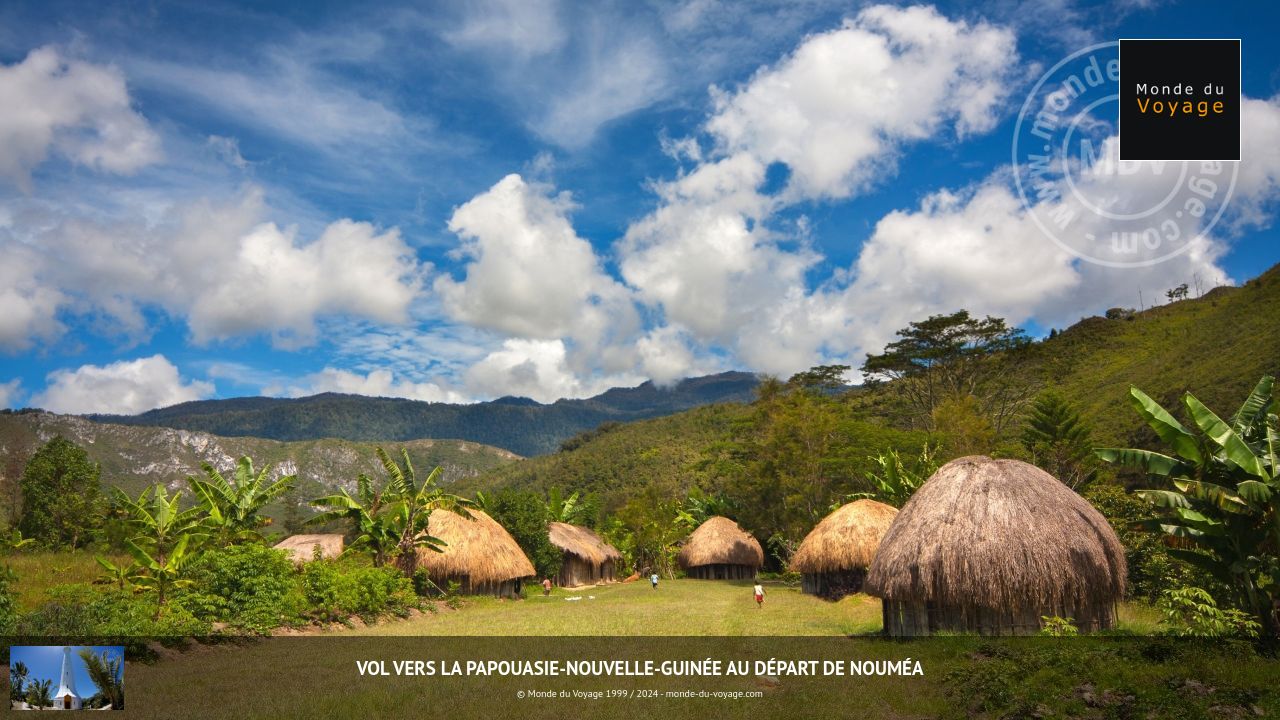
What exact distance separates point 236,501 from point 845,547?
22.2m

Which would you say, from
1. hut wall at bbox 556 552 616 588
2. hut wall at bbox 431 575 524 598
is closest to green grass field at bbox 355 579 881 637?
hut wall at bbox 431 575 524 598

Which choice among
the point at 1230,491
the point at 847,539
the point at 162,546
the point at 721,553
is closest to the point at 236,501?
the point at 162,546

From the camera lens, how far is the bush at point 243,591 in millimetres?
16266

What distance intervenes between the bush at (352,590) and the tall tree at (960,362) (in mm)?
34315

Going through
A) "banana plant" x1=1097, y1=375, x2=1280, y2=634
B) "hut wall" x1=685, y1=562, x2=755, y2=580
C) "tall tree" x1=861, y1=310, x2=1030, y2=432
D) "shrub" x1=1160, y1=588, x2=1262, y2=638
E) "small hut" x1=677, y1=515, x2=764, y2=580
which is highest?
"tall tree" x1=861, y1=310, x2=1030, y2=432

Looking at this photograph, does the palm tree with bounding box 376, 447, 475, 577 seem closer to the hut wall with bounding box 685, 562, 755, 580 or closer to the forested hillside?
the forested hillside

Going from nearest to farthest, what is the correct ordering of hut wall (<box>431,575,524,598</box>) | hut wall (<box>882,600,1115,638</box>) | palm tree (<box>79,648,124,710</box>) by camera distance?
palm tree (<box>79,648,124,710</box>), hut wall (<box>882,600,1115,638</box>), hut wall (<box>431,575,524,598</box>)

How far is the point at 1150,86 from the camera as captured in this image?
663 inches

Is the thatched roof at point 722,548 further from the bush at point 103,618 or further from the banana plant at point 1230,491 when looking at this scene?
the banana plant at point 1230,491

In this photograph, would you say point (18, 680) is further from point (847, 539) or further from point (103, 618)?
point (847, 539)

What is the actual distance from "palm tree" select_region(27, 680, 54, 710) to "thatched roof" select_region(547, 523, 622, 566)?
97.5 feet

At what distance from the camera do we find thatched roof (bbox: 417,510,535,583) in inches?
1136

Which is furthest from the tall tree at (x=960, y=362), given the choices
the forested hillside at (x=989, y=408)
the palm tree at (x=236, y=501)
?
the palm tree at (x=236, y=501)

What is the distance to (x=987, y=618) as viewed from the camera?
15.4 metres
